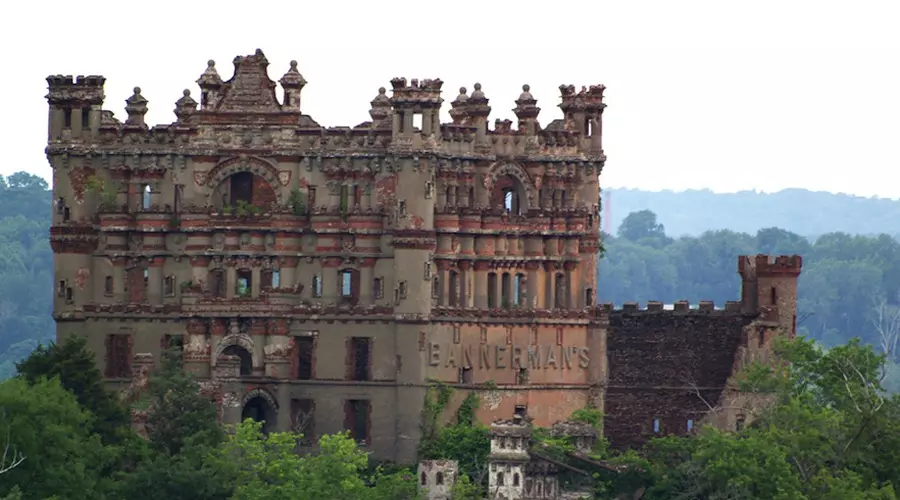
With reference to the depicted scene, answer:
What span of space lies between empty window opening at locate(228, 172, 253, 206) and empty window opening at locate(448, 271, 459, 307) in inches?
335

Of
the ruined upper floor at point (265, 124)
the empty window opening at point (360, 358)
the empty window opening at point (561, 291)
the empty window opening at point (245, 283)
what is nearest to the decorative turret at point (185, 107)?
the ruined upper floor at point (265, 124)

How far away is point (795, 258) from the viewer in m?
156

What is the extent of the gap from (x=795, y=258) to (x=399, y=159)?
60.0ft

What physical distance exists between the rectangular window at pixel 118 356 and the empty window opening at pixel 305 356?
6752 millimetres

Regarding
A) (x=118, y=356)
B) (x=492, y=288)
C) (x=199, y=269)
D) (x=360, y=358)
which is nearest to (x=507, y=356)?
(x=492, y=288)

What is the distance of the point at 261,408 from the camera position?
150 meters

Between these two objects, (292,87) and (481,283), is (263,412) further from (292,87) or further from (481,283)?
(292,87)

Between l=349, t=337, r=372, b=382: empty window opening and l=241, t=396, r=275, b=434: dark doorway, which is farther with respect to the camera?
l=241, t=396, r=275, b=434: dark doorway

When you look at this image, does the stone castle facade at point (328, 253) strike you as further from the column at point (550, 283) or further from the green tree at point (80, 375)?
the green tree at point (80, 375)

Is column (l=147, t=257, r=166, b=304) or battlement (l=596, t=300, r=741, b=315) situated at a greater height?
column (l=147, t=257, r=166, b=304)

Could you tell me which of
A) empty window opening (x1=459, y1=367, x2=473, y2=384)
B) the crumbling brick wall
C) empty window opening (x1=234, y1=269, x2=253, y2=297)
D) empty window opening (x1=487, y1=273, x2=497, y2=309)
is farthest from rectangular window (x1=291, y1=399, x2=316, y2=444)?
the crumbling brick wall

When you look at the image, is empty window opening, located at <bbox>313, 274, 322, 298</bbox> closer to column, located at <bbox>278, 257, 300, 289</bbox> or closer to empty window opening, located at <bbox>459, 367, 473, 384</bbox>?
column, located at <bbox>278, 257, 300, 289</bbox>

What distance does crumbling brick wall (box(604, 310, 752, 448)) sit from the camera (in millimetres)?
158750

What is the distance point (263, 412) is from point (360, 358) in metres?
4.39
